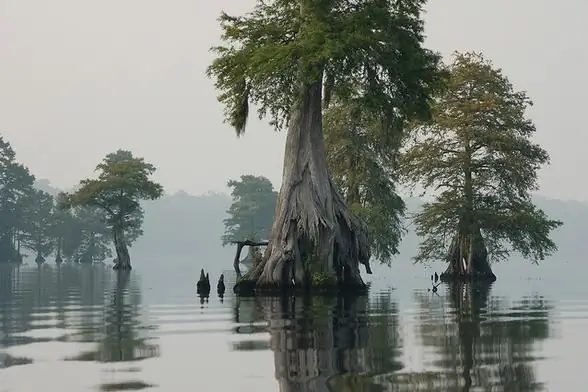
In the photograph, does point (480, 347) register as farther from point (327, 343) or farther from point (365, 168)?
point (365, 168)

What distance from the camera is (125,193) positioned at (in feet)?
345

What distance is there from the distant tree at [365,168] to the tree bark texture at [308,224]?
2102 cm

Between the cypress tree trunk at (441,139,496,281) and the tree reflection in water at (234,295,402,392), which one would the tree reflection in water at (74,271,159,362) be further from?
the cypress tree trunk at (441,139,496,281)

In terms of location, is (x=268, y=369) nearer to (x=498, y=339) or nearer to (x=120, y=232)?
(x=498, y=339)

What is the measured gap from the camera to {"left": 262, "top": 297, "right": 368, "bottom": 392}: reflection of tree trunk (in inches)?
491

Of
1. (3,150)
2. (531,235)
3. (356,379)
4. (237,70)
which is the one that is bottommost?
(356,379)

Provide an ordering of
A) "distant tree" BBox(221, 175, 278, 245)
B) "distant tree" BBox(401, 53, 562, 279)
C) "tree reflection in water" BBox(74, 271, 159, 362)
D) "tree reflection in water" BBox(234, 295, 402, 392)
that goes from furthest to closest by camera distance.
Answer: "distant tree" BBox(221, 175, 278, 245)
"distant tree" BBox(401, 53, 562, 279)
"tree reflection in water" BBox(74, 271, 159, 362)
"tree reflection in water" BBox(234, 295, 402, 392)

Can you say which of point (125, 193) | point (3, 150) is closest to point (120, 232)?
point (125, 193)

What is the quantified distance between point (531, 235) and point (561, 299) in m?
23.6

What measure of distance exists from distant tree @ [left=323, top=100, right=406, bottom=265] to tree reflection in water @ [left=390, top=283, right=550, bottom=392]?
3256cm

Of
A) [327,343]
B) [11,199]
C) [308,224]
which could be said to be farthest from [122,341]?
[11,199]

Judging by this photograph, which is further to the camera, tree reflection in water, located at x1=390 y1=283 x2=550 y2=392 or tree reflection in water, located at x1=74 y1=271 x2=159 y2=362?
tree reflection in water, located at x1=74 y1=271 x2=159 y2=362

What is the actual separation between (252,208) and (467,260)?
373ft

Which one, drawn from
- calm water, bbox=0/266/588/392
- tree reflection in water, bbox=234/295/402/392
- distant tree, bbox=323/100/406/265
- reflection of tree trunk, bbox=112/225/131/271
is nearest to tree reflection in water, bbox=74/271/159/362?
calm water, bbox=0/266/588/392
